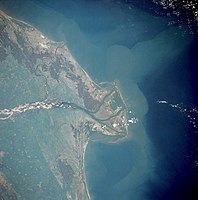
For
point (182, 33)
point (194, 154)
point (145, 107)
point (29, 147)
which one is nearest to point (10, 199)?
point (29, 147)

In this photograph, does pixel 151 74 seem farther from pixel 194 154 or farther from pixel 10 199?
pixel 10 199

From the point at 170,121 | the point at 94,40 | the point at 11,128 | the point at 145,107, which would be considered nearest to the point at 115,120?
the point at 145,107

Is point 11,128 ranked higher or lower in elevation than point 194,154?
higher

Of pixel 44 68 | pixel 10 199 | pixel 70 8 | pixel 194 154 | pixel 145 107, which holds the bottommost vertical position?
pixel 194 154
